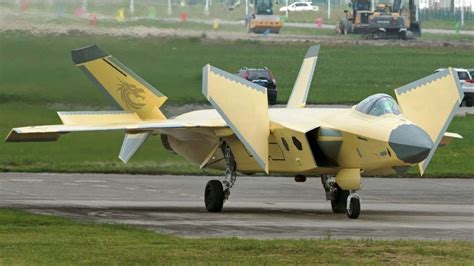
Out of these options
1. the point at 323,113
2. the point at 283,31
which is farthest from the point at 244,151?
the point at 283,31

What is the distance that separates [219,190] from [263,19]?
1543 inches

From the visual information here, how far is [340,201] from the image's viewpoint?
2898cm

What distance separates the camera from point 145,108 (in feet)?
106

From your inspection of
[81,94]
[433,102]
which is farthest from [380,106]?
[81,94]

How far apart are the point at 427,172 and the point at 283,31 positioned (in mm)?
37219

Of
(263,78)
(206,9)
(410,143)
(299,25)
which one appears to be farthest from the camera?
(299,25)

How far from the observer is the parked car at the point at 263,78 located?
2470 inches

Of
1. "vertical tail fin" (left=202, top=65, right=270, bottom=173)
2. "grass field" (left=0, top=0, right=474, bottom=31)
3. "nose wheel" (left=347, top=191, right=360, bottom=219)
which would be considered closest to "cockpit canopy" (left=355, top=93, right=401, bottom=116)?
"nose wheel" (left=347, top=191, right=360, bottom=219)

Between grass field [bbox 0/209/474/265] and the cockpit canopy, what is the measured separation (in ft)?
18.4

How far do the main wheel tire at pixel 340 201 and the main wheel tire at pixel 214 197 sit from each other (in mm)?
2179

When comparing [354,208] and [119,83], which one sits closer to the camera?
[354,208]

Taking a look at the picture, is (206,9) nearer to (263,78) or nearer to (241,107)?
(241,107)

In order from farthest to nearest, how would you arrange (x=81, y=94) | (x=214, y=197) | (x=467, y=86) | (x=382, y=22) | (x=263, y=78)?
(x=382, y=22) < (x=467, y=86) < (x=263, y=78) < (x=81, y=94) < (x=214, y=197)

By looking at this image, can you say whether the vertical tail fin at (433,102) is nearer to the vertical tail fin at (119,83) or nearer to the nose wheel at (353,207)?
the nose wheel at (353,207)
